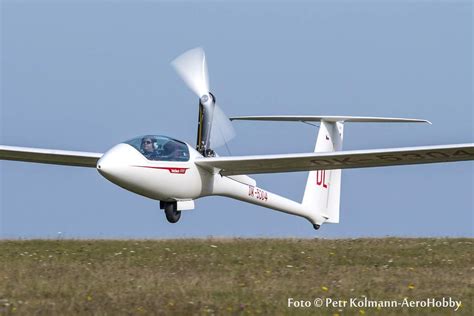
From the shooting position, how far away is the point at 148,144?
19.2m

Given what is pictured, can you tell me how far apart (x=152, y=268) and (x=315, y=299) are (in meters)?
3.32

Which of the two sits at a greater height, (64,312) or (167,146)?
(167,146)

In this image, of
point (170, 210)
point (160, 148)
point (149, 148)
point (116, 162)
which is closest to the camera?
point (116, 162)

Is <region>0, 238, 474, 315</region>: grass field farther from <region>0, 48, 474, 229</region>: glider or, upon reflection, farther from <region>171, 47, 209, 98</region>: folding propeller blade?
Answer: <region>171, 47, 209, 98</region>: folding propeller blade

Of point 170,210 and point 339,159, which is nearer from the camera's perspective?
point 339,159

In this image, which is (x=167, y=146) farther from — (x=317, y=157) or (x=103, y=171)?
(x=317, y=157)

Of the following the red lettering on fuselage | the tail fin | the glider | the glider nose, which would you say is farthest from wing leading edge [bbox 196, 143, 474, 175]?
the red lettering on fuselage

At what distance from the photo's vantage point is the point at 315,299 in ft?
35.8

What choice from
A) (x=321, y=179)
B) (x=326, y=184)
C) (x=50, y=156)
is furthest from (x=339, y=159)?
(x=50, y=156)

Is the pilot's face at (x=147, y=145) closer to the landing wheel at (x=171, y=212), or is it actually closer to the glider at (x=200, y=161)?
the glider at (x=200, y=161)

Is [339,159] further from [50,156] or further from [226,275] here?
[226,275]

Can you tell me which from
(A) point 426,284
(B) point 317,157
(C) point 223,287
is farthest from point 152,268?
(B) point 317,157

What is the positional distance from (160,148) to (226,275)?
7.08 meters

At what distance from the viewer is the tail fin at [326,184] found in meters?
25.1
